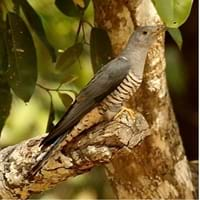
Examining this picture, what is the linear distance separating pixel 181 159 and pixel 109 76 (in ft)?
2.14

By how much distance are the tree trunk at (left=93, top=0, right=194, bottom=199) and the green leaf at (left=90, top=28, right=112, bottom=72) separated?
0.24 feet

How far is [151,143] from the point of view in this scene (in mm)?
2436

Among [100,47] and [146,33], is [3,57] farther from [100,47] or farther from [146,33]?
[146,33]

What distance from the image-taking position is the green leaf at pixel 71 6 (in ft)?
7.70

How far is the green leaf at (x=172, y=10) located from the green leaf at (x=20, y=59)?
0.57 m

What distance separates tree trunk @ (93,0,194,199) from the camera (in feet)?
7.62

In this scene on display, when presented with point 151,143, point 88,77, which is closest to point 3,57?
point 151,143

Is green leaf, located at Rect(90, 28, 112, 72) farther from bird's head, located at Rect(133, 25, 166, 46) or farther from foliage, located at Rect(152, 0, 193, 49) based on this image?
foliage, located at Rect(152, 0, 193, 49)

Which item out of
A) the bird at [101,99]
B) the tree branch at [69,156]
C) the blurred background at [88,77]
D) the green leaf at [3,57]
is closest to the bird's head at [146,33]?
the bird at [101,99]

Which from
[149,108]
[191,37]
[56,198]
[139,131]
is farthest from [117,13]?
[56,198]

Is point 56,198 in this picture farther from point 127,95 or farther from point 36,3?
point 127,95

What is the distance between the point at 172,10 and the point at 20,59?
61 cm

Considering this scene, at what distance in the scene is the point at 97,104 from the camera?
2010 millimetres

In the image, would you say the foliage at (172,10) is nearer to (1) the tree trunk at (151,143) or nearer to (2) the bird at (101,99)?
(2) the bird at (101,99)
